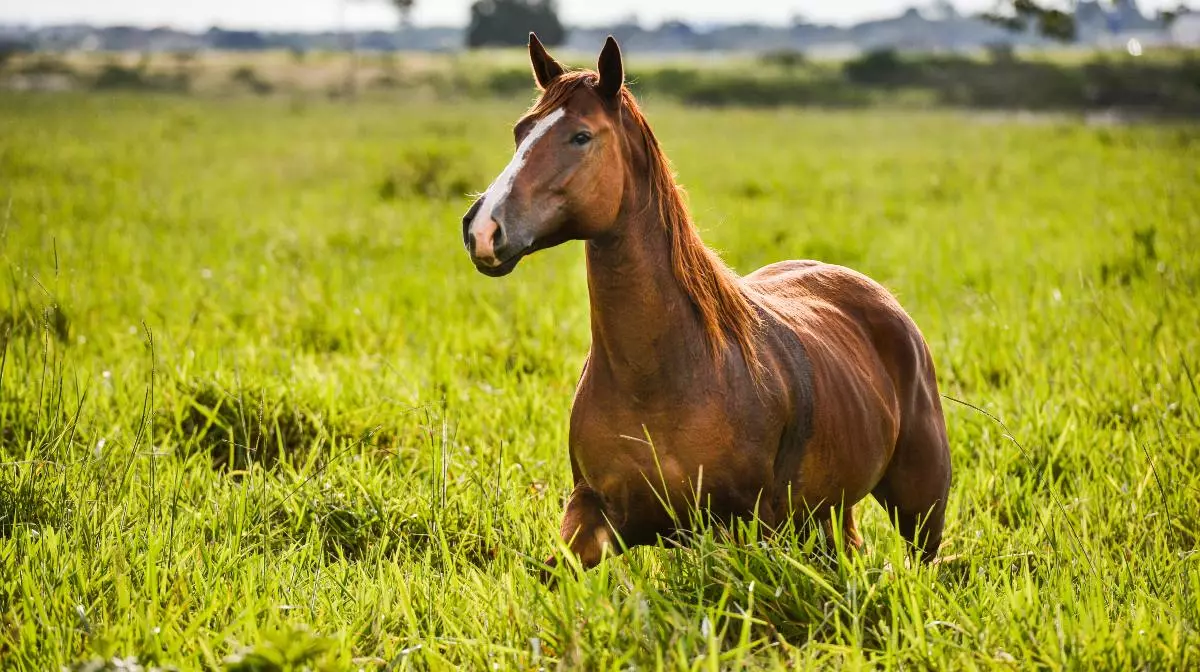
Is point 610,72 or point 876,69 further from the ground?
point 610,72

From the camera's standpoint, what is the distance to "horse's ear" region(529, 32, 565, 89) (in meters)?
2.68

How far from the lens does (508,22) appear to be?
11006cm

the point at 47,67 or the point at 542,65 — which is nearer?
the point at 542,65

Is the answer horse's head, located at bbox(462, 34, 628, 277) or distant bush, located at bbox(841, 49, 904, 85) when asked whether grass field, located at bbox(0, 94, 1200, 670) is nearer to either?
horse's head, located at bbox(462, 34, 628, 277)

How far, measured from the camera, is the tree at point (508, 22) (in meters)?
110

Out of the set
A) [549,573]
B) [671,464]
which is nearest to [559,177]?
[671,464]

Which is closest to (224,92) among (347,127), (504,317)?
(347,127)

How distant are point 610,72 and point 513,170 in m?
0.35

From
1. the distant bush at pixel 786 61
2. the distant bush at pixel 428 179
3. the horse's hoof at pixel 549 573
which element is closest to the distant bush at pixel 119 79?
the distant bush at pixel 428 179

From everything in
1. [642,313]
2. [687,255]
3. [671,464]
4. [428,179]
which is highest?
[687,255]

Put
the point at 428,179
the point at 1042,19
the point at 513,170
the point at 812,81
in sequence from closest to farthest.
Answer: the point at 513,170 → the point at 428,179 → the point at 1042,19 → the point at 812,81

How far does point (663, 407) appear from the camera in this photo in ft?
8.54

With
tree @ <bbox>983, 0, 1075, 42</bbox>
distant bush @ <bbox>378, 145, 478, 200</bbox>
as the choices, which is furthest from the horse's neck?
tree @ <bbox>983, 0, 1075, 42</bbox>

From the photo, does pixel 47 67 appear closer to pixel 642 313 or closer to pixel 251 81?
pixel 251 81
